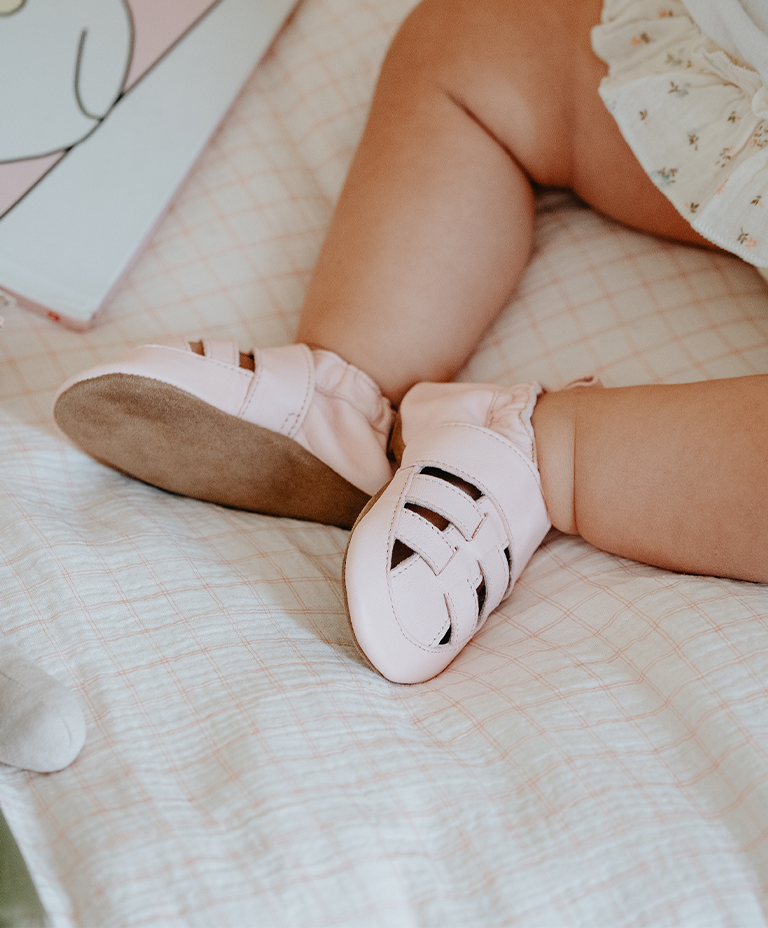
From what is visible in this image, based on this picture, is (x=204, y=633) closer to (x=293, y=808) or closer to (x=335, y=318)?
(x=293, y=808)

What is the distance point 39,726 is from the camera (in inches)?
18.5

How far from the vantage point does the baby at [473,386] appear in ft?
1.94

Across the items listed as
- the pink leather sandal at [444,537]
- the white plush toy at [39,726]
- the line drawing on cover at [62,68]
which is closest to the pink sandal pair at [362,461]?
the pink leather sandal at [444,537]

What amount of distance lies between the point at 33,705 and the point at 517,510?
381 millimetres

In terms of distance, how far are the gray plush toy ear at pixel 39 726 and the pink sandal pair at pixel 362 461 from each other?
0.64 ft

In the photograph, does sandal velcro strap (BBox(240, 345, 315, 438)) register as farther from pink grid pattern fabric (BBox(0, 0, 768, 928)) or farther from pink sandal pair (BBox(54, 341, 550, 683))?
pink grid pattern fabric (BBox(0, 0, 768, 928))

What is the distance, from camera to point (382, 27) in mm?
983

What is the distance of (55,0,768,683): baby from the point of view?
59 cm

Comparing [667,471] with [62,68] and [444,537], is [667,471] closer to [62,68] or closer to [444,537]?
[444,537]

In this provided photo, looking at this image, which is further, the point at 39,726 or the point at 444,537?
the point at 444,537

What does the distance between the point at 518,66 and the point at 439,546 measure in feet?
1.62

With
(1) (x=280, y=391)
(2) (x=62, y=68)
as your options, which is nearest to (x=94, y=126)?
(2) (x=62, y=68)

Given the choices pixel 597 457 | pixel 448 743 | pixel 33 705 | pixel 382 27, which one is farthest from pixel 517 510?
pixel 382 27

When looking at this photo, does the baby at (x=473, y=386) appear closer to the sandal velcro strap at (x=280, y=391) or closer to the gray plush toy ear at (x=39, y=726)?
the sandal velcro strap at (x=280, y=391)
